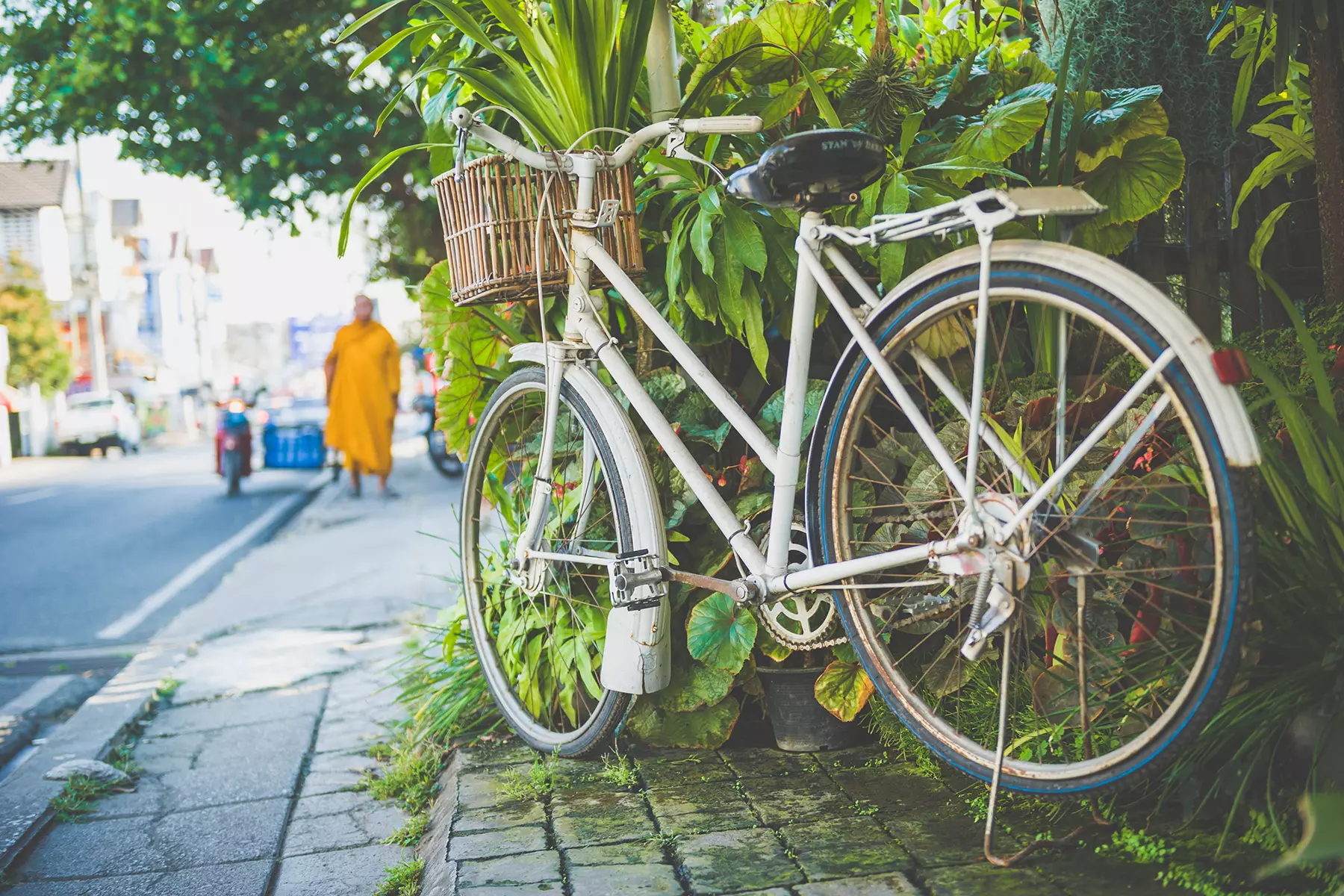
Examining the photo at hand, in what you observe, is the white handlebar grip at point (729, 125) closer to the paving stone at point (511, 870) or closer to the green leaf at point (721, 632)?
the green leaf at point (721, 632)

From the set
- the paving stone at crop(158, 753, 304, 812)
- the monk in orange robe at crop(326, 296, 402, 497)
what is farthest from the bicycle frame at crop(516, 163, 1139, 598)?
the monk in orange robe at crop(326, 296, 402, 497)

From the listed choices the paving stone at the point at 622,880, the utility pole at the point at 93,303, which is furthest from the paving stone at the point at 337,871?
the utility pole at the point at 93,303

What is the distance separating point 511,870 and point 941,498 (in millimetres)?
1050

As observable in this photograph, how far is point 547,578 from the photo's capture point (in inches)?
108

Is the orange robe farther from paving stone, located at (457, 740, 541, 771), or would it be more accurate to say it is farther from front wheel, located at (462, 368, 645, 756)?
paving stone, located at (457, 740, 541, 771)

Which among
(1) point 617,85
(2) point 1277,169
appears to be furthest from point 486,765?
(2) point 1277,169

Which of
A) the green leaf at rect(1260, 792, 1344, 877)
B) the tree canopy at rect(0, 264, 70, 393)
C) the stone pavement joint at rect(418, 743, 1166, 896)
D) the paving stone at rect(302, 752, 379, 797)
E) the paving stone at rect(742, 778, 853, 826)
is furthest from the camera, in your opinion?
the tree canopy at rect(0, 264, 70, 393)

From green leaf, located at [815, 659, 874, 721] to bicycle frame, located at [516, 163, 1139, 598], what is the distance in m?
0.32

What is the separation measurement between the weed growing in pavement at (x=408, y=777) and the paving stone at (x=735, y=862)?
971 millimetres

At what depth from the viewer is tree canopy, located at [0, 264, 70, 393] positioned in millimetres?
31875

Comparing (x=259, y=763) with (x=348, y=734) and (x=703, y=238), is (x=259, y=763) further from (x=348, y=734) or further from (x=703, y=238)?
(x=703, y=238)

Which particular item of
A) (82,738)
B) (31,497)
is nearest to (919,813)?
(82,738)

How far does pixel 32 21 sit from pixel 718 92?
9169mm

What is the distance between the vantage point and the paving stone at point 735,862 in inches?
73.9
